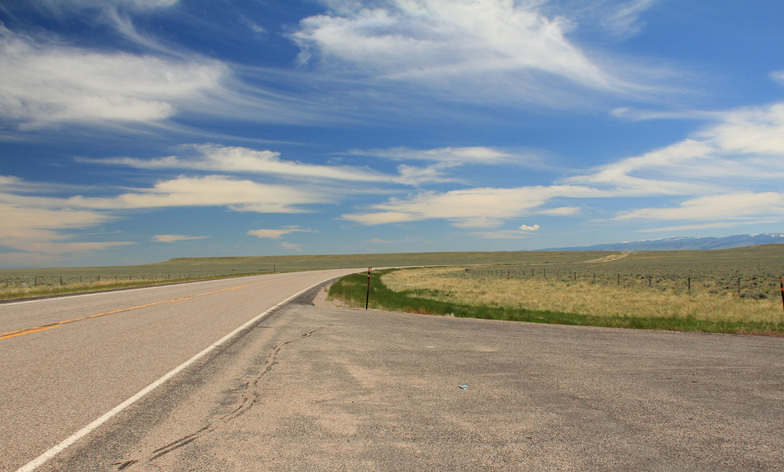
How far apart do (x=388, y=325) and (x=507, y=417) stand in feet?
23.7

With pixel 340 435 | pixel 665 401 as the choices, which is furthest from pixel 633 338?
pixel 340 435

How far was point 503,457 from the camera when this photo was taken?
3979 mm

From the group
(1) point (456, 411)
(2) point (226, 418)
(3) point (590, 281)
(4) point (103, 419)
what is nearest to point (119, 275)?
(3) point (590, 281)

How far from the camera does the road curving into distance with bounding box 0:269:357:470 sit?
4.52 meters

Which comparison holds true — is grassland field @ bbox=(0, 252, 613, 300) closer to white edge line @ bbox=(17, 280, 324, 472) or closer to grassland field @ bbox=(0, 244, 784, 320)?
grassland field @ bbox=(0, 244, 784, 320)

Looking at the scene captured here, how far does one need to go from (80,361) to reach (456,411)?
5.99 metres

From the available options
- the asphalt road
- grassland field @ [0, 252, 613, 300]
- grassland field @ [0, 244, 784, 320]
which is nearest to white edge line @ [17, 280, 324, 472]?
the asphalt road

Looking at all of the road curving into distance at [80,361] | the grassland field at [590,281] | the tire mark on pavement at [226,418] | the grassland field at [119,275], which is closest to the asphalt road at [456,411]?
the tire mark on pavement at [226,418]

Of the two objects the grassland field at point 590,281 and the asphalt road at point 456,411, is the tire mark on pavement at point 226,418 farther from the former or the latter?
the grassland field at point 590,281

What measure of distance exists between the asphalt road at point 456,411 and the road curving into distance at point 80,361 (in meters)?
0.35

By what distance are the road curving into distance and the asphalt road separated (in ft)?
1.14

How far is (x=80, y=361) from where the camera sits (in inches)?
287

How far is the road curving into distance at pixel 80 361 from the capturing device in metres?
4.52

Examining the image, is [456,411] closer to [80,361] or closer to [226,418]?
[226,418]
